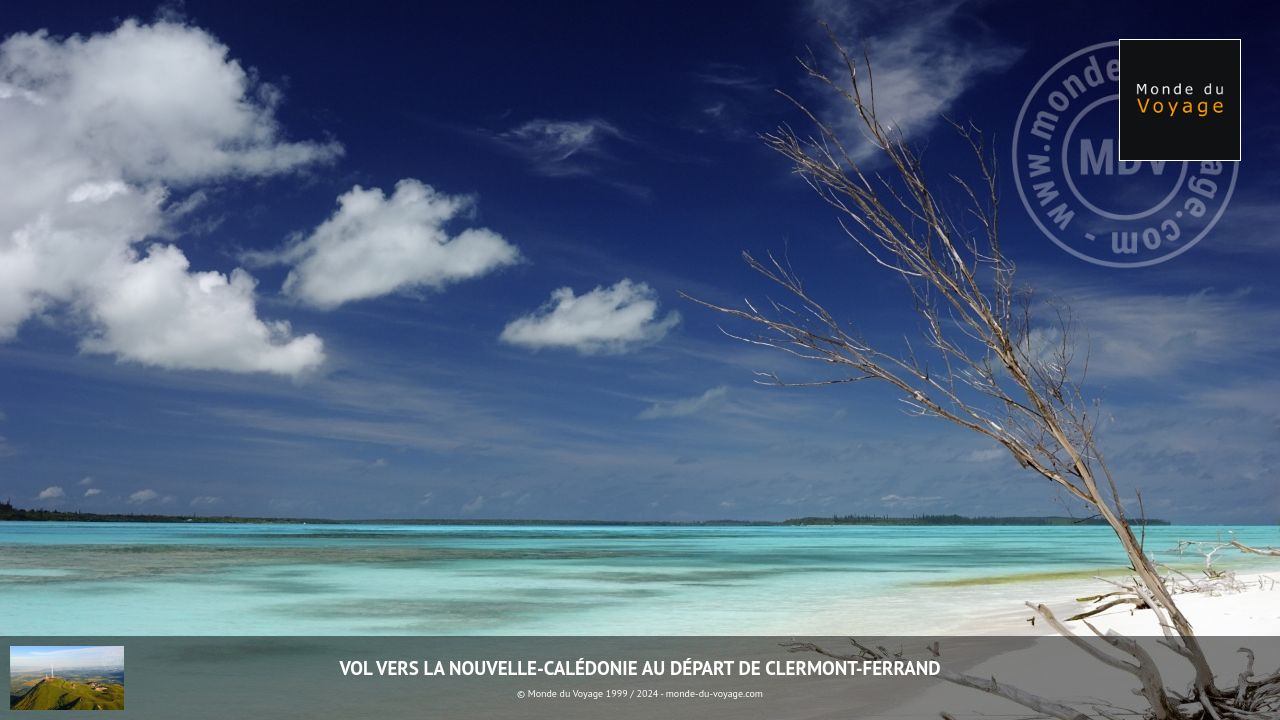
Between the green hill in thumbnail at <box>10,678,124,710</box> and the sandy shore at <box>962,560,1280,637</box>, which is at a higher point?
the sandy shore at <box>962,560,1280,637</box>

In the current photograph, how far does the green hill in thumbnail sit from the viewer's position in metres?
7.46

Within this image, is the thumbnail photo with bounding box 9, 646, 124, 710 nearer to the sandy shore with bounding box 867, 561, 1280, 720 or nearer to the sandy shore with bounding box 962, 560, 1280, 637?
the sandy shore with bounding box 867, 561, 1280, 720

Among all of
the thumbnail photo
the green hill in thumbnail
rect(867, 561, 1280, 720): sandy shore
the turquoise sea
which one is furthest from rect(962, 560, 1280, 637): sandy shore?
the thumbnail photo

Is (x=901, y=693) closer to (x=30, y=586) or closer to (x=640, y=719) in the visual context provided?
(x=640, y=719)

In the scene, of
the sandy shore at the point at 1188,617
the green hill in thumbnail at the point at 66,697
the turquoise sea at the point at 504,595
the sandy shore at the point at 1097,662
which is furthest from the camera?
the turquoise sea at the point at 504,595

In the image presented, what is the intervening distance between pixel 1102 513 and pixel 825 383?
1.02 metres

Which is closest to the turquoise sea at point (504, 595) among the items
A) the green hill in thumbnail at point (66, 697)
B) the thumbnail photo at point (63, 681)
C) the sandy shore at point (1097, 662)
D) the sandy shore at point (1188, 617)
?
the sandy shore at point (1188, 617)

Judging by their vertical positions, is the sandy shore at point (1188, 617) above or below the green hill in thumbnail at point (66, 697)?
above

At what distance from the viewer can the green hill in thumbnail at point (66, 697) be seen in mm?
7455

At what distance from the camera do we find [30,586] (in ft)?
63.7

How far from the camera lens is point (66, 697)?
7.58m

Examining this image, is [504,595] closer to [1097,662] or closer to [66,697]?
[66,697]

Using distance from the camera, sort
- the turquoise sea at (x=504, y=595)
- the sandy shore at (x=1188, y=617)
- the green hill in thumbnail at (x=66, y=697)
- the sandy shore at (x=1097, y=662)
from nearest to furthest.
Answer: the sandy shore at (x=1097, y=662)
the green hill in thumbnail at (x=66, y=697)
the sandy shore at (x=1188, y=617)
the turquoise sea at (x=504, y=595)

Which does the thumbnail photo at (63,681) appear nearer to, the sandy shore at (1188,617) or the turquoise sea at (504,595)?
the turquoise sea at (504,595)
